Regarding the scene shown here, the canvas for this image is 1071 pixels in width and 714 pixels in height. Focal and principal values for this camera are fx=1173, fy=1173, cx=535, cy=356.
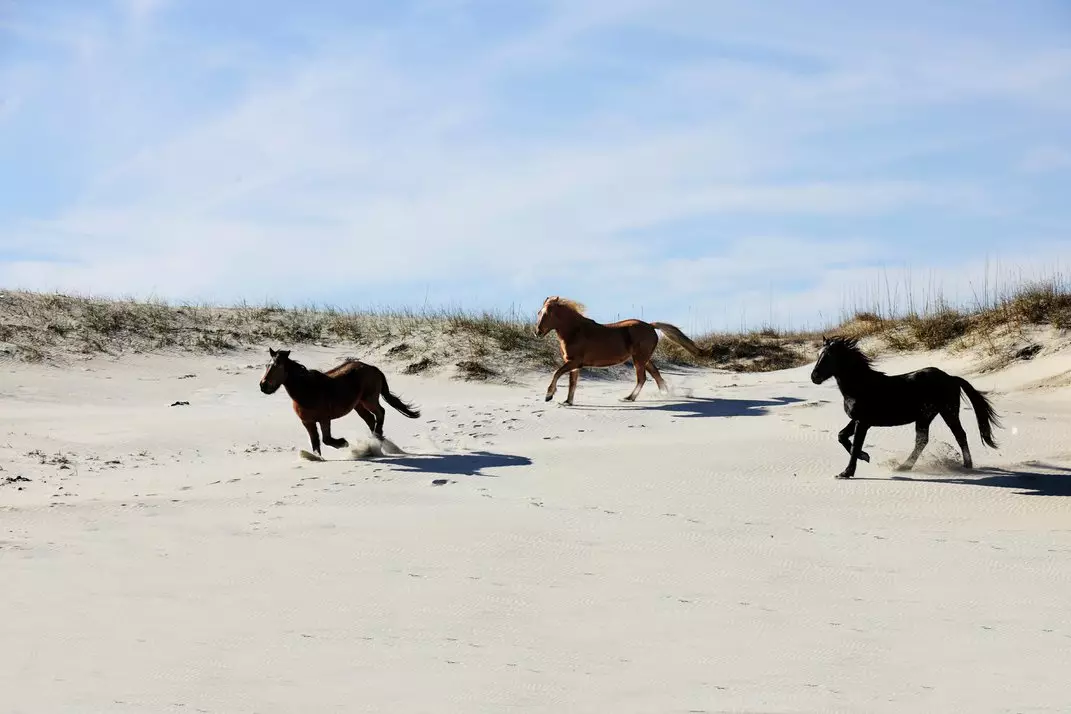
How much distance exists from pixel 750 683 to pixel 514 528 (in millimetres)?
2970

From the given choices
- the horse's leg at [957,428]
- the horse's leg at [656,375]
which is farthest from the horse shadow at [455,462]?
the horse's leg at [656,375]

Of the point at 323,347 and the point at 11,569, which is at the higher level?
the point at 323,347

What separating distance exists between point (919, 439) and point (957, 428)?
0.31 m

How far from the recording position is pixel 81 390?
15.4 m

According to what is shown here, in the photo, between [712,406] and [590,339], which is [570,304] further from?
[712,406]

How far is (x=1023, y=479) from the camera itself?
29.7 ft

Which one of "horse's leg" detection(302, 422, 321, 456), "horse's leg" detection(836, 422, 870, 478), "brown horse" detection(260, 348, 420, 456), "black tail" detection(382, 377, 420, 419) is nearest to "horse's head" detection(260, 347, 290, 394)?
"brown horse" detection(260, 348, 420, 456)

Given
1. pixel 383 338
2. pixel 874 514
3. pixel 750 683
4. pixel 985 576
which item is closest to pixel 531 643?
pixel 750 683

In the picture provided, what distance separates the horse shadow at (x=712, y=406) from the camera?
12461 mm

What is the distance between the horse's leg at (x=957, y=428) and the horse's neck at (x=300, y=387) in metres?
5.16

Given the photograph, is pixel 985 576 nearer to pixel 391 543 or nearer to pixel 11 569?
pixel 391 543

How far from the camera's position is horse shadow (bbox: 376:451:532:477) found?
9.48m

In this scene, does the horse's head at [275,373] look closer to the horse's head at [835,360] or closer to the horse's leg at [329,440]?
the horse's leg at [329,440]

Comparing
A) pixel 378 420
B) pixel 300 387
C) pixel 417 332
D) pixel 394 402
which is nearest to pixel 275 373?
pixel 300 387
